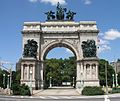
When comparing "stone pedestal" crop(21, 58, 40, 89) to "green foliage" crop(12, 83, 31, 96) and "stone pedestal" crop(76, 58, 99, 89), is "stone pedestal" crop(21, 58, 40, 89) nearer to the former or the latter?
"stone pedestal" crop(76, 58, 99, 89)

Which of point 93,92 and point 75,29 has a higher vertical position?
point 75,29

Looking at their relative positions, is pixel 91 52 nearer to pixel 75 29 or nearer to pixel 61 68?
pixel 75 29

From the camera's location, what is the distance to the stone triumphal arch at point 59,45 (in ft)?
221

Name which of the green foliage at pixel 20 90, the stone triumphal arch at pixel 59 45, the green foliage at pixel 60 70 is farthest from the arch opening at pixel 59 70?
the green foliage at pixel 20 90

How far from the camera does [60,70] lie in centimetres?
13138

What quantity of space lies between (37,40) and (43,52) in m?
2.92

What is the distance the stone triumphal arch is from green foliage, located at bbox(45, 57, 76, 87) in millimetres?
49063

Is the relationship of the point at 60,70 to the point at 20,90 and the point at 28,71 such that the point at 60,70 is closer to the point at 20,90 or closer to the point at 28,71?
the point at 28,71

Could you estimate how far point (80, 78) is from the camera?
68562 millimetres

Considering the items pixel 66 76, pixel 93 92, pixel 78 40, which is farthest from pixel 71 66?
pixel 93 92

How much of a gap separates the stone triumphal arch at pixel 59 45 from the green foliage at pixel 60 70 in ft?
161

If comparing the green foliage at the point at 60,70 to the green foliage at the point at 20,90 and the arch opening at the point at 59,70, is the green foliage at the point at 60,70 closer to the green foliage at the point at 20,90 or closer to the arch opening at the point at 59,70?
the arch opening at the point at 59,70

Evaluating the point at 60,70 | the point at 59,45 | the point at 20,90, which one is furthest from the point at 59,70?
the point at 20,90

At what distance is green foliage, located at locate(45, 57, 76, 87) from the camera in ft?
405
